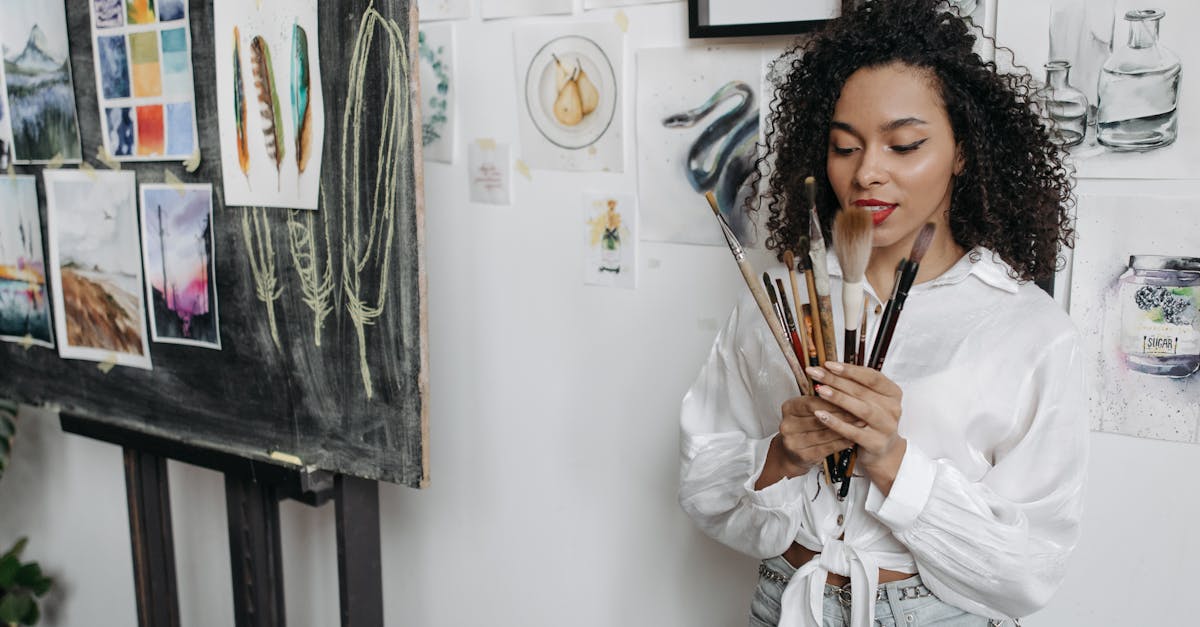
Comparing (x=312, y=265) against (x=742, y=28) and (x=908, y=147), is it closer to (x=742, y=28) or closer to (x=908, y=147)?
(x=742, y=28)

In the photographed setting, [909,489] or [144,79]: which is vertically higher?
[144,79]

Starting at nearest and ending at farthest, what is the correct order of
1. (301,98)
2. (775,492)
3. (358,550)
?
(775,492) < (301,98) < (358,550)

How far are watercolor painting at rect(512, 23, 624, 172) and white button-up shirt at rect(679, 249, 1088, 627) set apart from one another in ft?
1.67

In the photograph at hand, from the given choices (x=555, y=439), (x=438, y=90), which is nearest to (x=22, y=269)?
(x=438, y=90)

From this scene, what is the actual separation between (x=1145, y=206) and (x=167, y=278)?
4.68ft

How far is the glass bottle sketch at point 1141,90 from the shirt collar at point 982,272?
24 centimetres

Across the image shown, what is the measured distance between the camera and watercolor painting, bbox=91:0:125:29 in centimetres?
154

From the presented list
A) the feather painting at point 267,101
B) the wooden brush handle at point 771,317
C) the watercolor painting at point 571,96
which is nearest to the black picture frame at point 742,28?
the watercolor painting at point 571,96

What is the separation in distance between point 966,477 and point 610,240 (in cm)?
68

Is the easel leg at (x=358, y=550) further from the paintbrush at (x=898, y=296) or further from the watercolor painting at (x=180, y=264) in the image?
the paintbrush at (x=898, y=296)

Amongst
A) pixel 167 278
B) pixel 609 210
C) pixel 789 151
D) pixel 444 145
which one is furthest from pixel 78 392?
pixel 789 151

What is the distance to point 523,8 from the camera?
4.79 feet

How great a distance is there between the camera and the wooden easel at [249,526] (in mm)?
1448

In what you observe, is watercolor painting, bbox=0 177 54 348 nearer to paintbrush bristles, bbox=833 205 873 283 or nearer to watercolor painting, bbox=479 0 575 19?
watercolor painting, bbox=479 0 575 19
